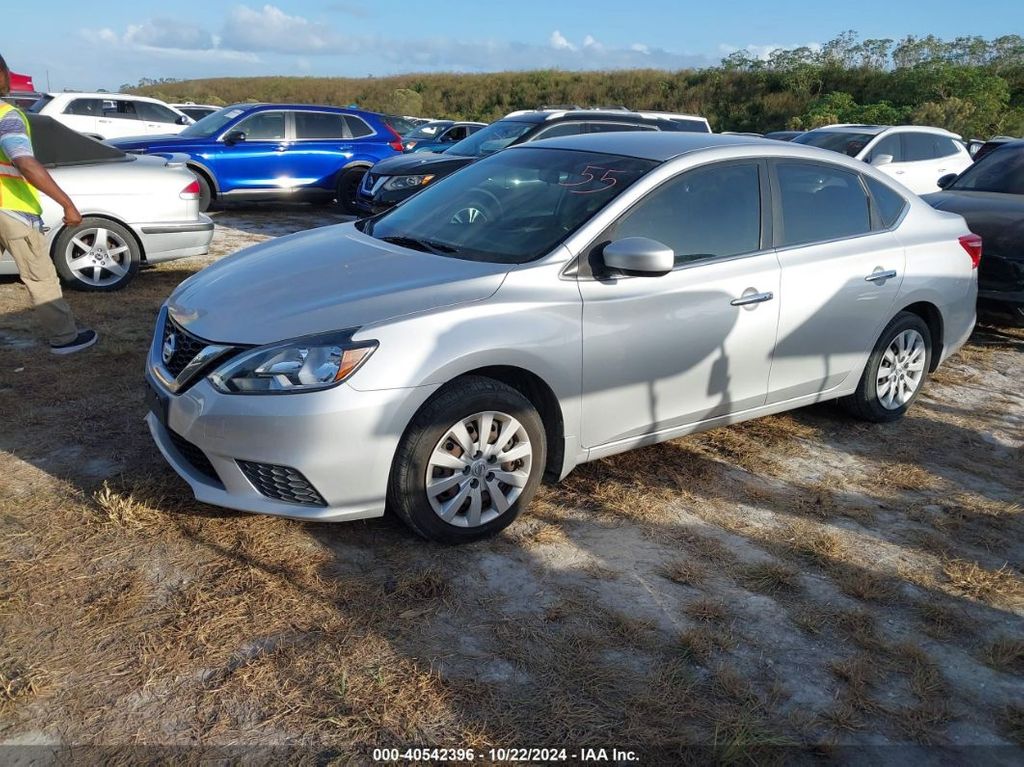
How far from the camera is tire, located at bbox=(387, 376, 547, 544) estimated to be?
333 cm

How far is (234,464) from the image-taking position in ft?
10.8

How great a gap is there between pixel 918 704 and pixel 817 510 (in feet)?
4.69

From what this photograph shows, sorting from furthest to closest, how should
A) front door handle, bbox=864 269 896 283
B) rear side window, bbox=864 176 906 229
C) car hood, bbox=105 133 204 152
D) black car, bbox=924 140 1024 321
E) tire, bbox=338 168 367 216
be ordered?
tire, bbox=338 168 367 216 → car hood, bbox=105 133 204 152 → black car, bbox=924 140 1024 321 → rear side window, bbox=864 176 906 229 → front door handle, bbox=864 269 896 283

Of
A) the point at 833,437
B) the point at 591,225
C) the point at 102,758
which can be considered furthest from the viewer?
the point at 833,437

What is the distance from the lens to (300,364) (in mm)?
3195

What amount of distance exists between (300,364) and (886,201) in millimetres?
3634

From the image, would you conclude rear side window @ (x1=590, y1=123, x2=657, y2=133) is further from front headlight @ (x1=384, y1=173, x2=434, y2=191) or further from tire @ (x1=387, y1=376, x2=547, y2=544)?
tire @ (x1=387, y1=376, x2=547, y2=544)

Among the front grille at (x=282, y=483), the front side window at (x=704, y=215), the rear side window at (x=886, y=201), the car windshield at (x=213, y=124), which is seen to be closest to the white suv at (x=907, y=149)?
the rear side window at (x=886, y=201)

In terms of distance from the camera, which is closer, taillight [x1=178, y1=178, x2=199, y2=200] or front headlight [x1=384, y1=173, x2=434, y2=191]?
taillight [x1=178, y1=178, x2=199, y2=200]

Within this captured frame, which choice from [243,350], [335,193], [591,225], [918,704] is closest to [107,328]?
[243,350]

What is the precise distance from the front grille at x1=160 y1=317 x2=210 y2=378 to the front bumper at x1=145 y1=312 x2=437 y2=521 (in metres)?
0.15

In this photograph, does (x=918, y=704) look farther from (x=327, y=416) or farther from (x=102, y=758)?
(x=102, y=758)

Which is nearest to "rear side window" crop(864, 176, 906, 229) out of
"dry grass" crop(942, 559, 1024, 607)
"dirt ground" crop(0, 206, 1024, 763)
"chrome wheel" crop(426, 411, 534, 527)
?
"dirt ground" crop(0, 206, 1024, 763)

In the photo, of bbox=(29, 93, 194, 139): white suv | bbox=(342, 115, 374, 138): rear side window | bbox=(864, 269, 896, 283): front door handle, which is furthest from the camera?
bbox=(29, 93, 194, 139): white suv
